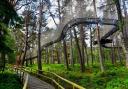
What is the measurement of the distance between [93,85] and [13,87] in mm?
7223

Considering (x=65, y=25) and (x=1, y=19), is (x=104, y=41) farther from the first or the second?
(x=1, y=19)

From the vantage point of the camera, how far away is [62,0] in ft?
138

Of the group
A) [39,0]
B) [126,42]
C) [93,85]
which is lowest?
[93,85]

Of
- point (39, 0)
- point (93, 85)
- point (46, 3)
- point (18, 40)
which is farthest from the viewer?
point (18, 40)

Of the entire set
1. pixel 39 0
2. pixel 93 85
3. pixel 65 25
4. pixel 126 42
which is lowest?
pixel 93 85

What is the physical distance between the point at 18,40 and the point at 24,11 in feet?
68.7

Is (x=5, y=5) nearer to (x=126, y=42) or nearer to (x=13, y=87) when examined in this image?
(x=13, y=87)

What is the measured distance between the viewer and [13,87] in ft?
57.1

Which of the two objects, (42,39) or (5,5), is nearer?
(5,5)

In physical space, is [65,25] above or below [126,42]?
above

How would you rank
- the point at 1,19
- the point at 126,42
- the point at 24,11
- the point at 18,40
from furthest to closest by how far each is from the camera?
the point at 18,40 → the point at 24,11 → the point at 126,42 → the point at 1,19

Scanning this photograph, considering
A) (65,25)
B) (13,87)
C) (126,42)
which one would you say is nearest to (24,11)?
(65,25)

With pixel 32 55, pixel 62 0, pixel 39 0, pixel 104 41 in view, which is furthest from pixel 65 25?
pixel 32 55

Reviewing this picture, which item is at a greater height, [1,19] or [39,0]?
[39,0]
